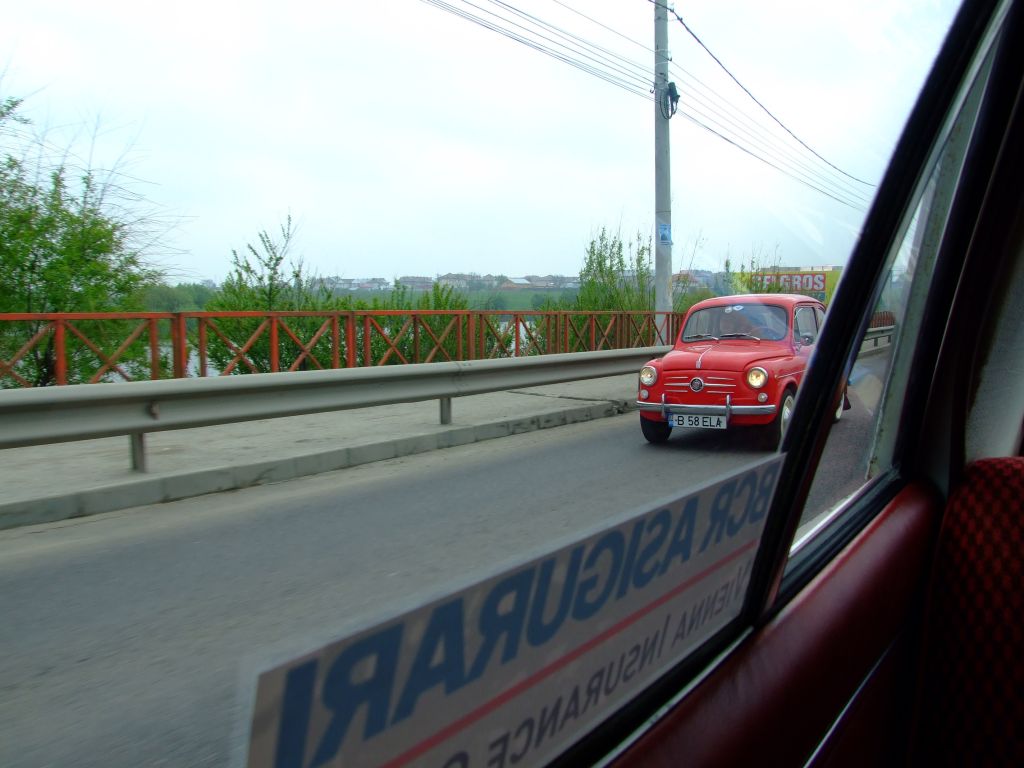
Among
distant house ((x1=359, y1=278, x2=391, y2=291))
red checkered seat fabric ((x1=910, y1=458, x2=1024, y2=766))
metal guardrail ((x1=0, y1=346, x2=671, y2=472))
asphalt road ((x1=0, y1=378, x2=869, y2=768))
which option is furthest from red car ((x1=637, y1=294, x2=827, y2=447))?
distant house ((x1=359, y1=278, x2=391, y2=291))

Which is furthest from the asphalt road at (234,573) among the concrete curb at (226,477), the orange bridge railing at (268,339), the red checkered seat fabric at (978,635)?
the orange bridge railing at (268,339)

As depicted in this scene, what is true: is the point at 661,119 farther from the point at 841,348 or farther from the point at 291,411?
the point at 291,411

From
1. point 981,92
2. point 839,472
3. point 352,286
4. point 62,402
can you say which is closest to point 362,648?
point 839,472

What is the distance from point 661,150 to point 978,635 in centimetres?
172

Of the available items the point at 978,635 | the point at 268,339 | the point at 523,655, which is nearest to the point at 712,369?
the point at 978,635

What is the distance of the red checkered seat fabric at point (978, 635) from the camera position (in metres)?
1.85

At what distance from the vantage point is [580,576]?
3.00 ft

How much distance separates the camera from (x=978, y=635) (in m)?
1.95

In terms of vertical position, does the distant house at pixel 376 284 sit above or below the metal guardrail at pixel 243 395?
above

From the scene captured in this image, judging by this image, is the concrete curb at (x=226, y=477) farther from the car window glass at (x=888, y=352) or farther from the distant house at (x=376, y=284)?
the car window glass at (x=888, y=352)

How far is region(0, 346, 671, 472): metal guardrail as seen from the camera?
5.12m

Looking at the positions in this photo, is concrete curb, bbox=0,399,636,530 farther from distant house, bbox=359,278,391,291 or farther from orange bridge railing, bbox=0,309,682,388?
distant house, bbox=359,278,391,291

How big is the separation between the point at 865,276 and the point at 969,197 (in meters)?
0.68

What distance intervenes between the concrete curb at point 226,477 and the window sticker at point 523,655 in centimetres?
474
